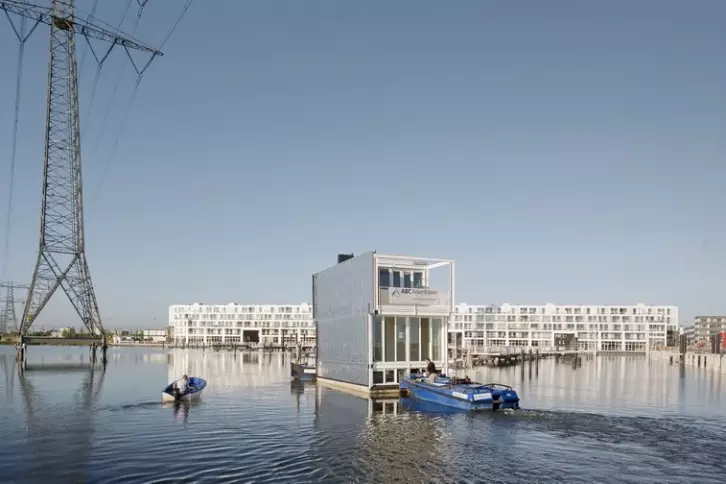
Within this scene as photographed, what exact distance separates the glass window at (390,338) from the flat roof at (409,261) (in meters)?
3.75

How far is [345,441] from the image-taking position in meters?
24.4

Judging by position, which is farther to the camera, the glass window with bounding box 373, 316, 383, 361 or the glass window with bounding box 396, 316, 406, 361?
the glass window with bounding box 396, 316, 406, 361

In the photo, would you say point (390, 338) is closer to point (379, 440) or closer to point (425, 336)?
point (425, 336)

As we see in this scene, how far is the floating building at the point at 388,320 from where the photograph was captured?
40.2 meters

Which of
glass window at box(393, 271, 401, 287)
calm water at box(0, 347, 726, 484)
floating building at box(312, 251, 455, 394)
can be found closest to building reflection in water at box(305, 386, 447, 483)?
calm water at box(0, 347, 726, 484)

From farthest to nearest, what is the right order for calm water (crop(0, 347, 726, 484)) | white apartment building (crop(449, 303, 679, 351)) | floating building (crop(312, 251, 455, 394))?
white apartment building (crop(449, 303, 679, 351)), floating building (crop(312, 251, 455, 394)), calm water (crop(0, 347, 726, 484))

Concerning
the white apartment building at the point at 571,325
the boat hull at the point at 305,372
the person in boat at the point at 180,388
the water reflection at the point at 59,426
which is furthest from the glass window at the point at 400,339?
the white apartment building at the point at 571,325

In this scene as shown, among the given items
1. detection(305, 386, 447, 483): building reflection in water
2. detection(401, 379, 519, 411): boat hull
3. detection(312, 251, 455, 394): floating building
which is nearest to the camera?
detection(305, 386, 447, 483): building reflection in water

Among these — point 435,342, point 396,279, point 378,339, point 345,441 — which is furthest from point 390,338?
point 345,441

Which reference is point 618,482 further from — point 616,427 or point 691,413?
point 691,413

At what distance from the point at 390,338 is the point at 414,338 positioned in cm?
182

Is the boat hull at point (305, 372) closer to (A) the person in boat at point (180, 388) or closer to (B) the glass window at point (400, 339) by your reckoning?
(B) the glass window at point (400, 339)

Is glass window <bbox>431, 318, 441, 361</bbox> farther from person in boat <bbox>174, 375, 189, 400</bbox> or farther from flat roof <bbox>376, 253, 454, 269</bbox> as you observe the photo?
person in boat <bbox>174, 375, 189, 400</bbox>

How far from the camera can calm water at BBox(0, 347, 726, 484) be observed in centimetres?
1908
